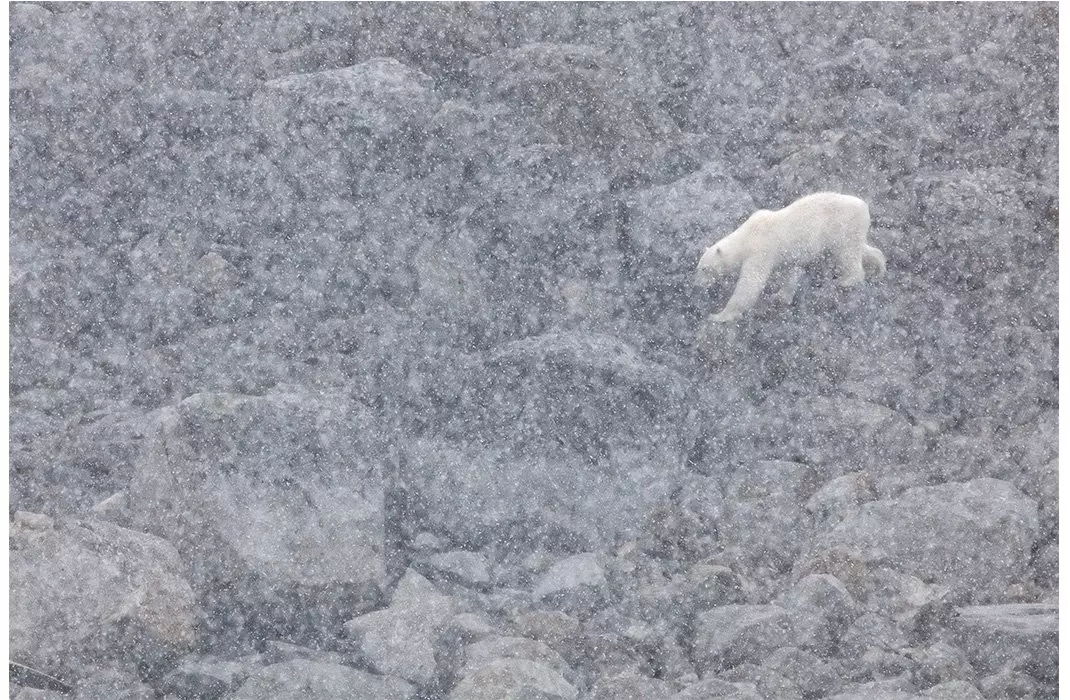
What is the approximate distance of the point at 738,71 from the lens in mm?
2160

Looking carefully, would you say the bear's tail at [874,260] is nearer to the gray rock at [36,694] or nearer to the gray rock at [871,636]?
the gray rock at [871,636]

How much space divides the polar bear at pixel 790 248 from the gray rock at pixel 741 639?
0.51 meters

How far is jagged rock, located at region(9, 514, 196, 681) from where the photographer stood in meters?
1.70

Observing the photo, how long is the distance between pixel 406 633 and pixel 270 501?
307mm

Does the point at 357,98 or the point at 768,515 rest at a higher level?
the point at 357,98

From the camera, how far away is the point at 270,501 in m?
1.87

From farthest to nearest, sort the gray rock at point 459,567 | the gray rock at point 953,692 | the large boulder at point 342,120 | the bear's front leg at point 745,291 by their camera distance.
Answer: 1. the large boulder at point 342,120
2. the bear's front leg at point 745,291
3. the gray rock at point 459,567
4. the gray rock at point 953,692

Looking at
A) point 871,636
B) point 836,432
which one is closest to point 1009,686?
point 871,636

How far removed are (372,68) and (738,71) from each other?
0.64m

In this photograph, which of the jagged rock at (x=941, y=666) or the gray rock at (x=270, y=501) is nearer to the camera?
the jagged rock at (x=941, y=666)

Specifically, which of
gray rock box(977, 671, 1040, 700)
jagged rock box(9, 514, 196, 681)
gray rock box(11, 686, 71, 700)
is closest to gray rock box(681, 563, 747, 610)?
gray rock box(977, 671, 1040, 700)

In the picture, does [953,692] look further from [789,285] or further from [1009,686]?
[789,285]

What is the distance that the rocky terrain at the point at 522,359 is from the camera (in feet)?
5.66

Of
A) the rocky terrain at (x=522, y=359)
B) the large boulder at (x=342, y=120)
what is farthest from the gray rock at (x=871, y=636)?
the large boulder at (x=342, y=120)
